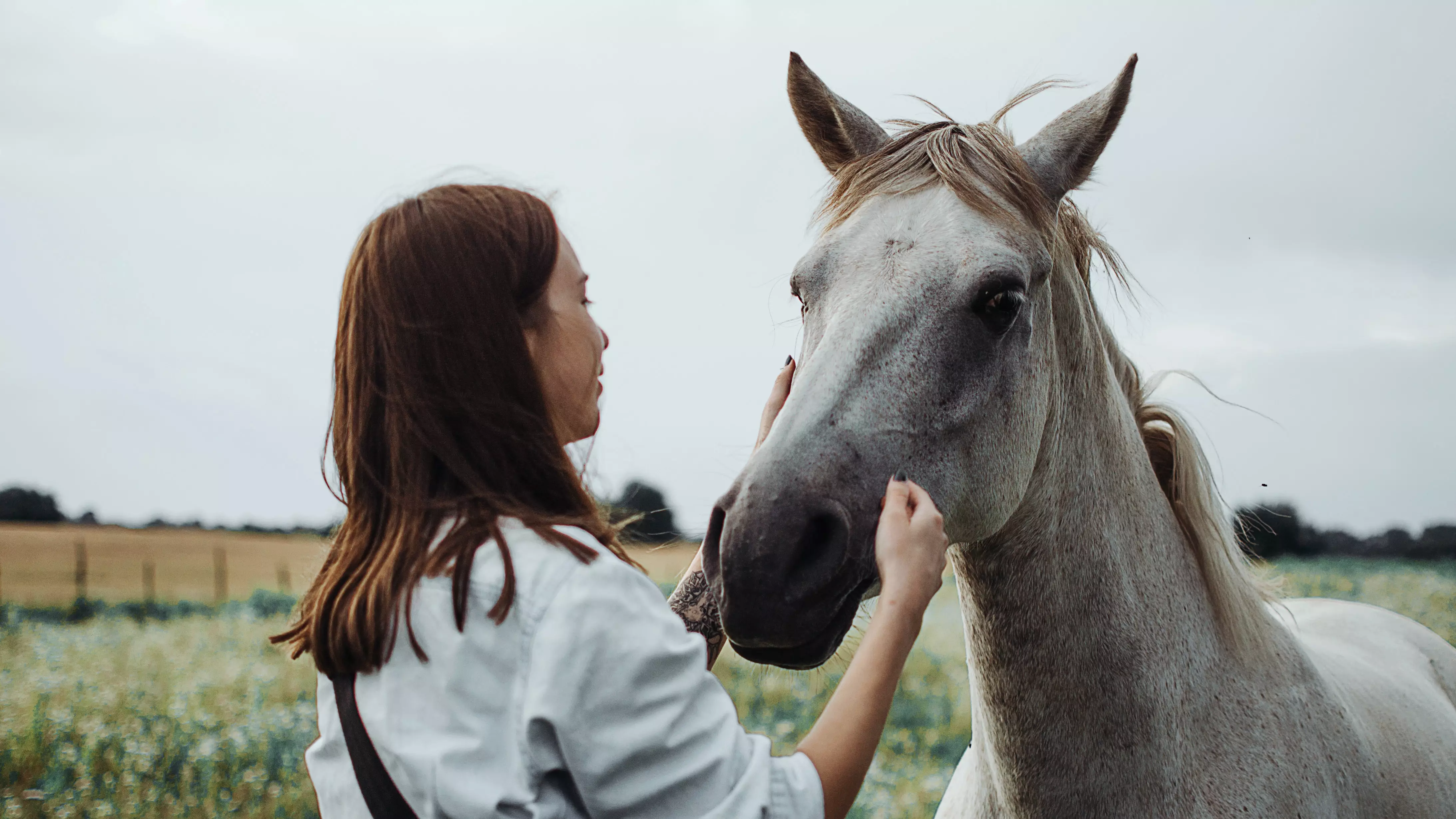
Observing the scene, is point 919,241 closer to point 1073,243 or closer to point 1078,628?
point 1073,243

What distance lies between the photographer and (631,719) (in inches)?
39.9

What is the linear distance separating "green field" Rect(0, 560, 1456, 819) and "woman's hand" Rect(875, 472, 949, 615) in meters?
0.70

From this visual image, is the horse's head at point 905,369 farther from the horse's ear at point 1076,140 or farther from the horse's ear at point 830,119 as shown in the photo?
the horse's ear at point 830,119

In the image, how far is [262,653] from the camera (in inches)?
361

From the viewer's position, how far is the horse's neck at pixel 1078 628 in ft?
6.15

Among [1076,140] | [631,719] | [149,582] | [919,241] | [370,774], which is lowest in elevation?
[149,582]

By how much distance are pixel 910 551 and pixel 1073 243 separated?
127 centimetres

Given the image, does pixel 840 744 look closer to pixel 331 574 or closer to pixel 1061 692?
pixel 331 574

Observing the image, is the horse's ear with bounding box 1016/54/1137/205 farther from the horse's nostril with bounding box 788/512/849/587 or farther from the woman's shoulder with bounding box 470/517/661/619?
the woman's shoulder with bounding box 470/517/661/619

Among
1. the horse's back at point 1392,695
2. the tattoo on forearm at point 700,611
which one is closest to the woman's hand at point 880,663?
the tattoo on forearm at point 700,611

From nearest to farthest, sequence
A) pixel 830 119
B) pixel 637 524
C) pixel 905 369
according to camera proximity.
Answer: pixel 905 369 < pixel 830 119 < pixel 637 524

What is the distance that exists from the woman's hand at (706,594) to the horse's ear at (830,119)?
0.67m

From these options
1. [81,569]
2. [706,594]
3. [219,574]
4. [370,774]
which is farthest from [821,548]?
[219,574]

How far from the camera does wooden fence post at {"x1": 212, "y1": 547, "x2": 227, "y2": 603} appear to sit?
1648 cm
